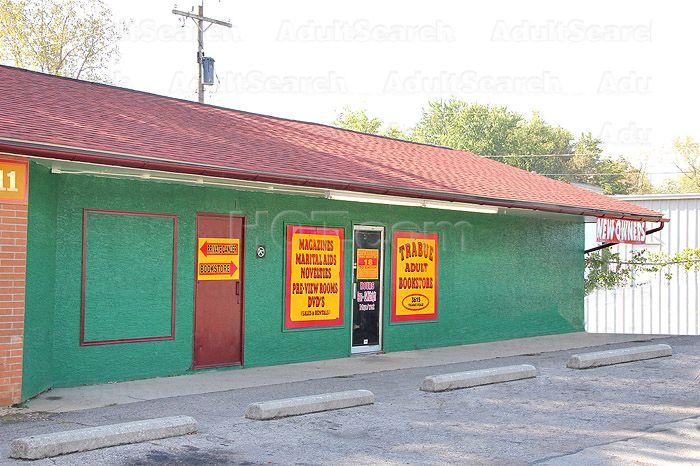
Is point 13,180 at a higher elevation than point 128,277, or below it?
higher

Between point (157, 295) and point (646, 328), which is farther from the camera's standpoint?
point (646, 328)

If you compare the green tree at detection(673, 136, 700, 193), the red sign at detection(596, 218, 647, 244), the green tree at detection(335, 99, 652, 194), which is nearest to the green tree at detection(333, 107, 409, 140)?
the green tree at detection(335, 99, 652, 194)

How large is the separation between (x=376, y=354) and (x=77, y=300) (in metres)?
5.92

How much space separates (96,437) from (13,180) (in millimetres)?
3341

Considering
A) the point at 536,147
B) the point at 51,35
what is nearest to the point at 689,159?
the point at 536,147

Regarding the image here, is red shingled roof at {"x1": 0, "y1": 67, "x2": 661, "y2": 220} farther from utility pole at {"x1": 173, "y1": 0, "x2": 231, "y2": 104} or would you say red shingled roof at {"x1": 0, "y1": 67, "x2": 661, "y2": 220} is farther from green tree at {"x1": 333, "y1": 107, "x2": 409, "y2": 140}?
green tree at {"x1": 333, "y1": 107, "x2": 409, "y2": 140}

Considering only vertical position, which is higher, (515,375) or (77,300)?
(77,300)

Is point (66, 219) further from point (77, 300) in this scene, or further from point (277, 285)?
point (277, 285)

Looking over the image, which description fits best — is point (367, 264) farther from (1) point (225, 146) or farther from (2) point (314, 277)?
(1) point (225, 146)

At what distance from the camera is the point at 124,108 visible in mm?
12750

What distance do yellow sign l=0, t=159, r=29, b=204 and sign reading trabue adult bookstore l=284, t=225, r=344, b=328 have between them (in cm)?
504

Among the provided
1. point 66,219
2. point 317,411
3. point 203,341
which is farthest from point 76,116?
point 317,411

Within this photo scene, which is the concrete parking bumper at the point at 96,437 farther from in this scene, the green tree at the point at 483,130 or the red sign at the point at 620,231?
the green tree at the point at 483,130

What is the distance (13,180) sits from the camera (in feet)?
30.0
